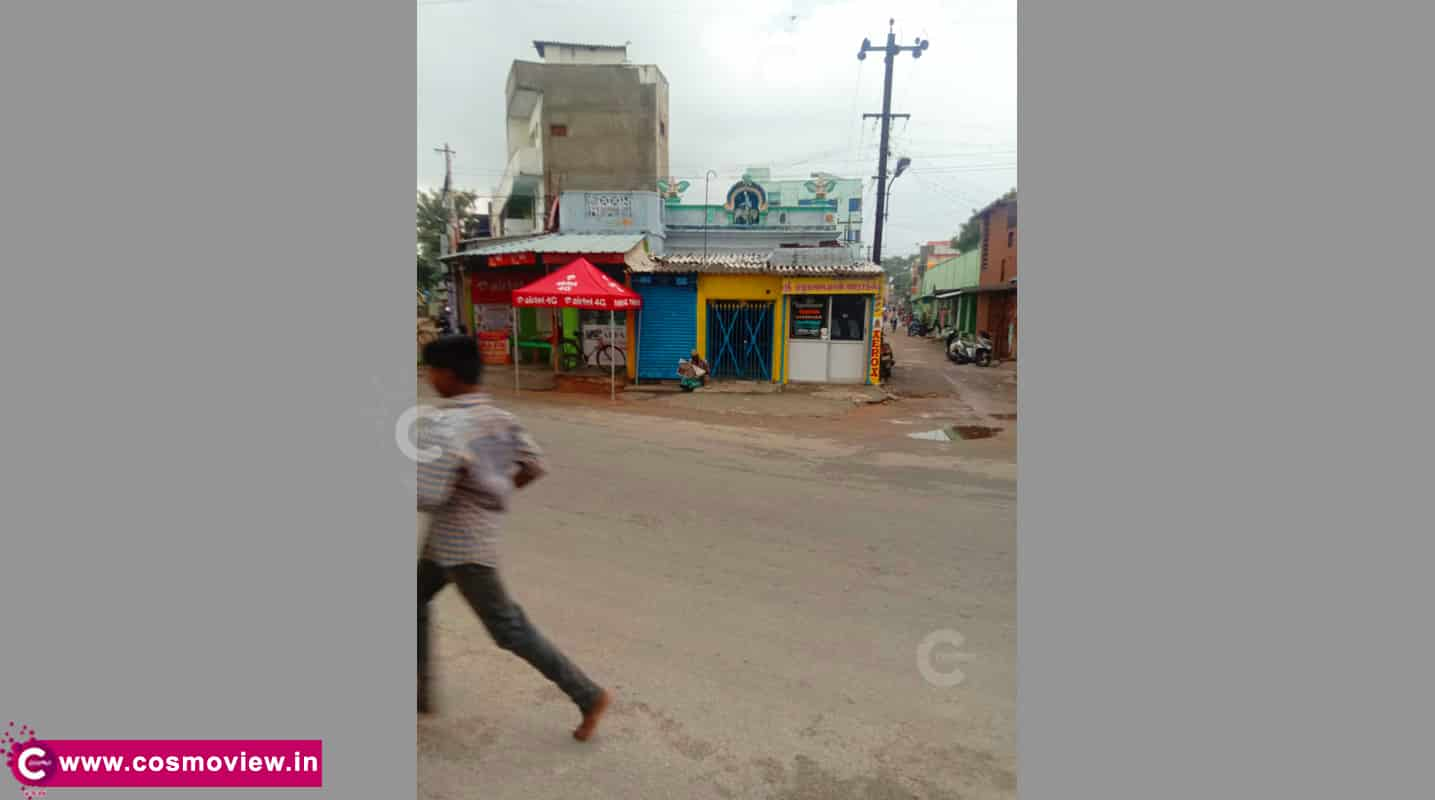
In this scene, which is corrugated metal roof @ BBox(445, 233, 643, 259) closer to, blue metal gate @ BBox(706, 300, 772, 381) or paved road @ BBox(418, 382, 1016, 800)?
blue metal gate @ BBox(706, 300, 772, 381)

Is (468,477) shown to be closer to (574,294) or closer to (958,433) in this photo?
(958,433)

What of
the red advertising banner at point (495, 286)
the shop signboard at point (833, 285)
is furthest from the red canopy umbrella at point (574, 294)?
the red advertising banner at point (495, 286)

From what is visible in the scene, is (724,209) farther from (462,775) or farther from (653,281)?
(462,775)

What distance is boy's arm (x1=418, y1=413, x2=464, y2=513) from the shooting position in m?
2.10

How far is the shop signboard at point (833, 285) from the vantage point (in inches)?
549

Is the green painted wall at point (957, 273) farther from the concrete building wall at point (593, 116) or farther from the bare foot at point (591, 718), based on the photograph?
the bare foot at point (591, 718)

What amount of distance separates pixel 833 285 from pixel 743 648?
11547 millimetres

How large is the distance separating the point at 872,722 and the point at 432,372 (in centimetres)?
202

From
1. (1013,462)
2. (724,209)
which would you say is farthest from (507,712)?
(724,209)

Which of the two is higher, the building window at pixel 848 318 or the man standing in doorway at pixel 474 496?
the building window at pixel 848 318

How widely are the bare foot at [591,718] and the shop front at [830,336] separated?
40.5 feet

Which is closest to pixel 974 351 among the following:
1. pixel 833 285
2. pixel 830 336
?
pixel 830 336

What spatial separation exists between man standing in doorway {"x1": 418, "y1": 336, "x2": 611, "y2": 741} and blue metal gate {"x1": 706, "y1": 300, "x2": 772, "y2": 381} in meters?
12.6
